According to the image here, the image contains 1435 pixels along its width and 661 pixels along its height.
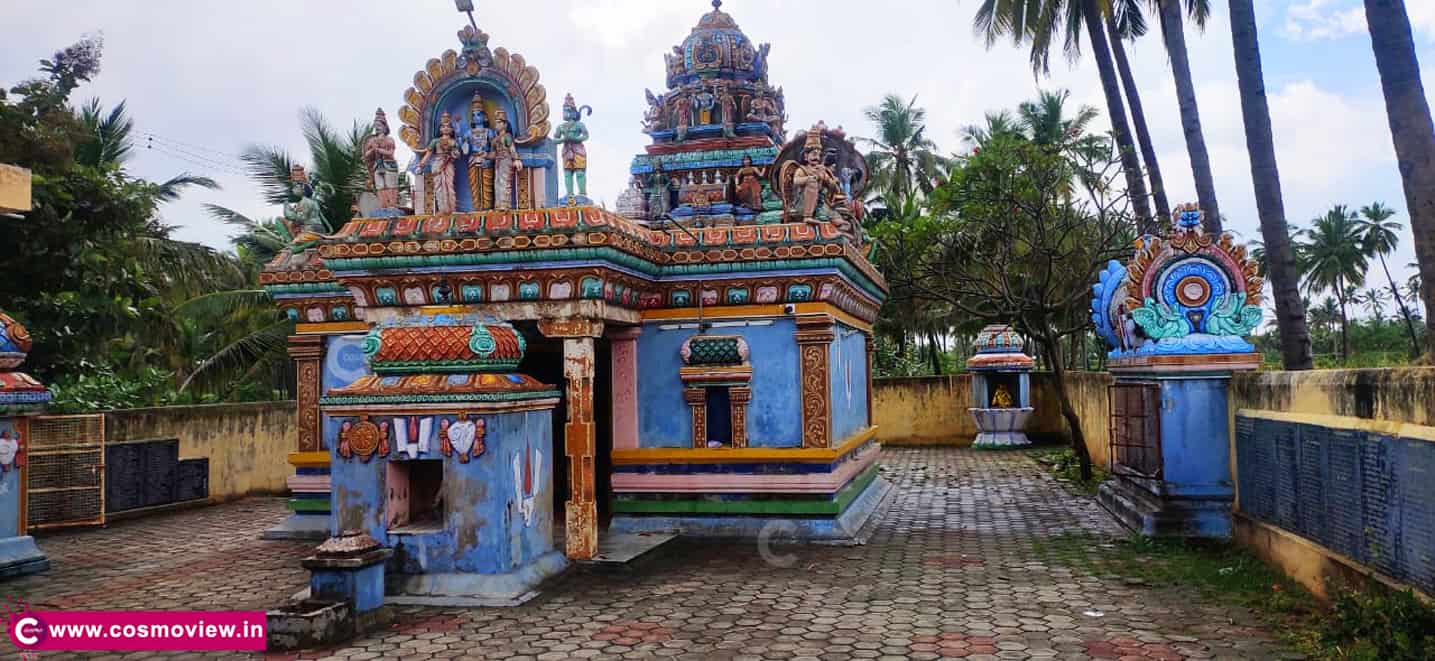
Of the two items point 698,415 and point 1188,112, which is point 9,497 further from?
point 1188,112

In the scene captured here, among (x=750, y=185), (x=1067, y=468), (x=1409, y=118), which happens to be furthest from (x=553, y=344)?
(x=1067, y=468)

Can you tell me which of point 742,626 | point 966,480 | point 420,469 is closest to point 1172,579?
point 742,626

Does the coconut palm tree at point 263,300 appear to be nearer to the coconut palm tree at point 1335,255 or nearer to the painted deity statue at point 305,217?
the painted deity statue at point 305,217

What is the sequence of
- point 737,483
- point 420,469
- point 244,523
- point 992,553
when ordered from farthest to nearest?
point 244,523 → point 737,483 → point 992,553 → point 420,469

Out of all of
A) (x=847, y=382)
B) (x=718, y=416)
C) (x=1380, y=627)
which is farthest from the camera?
(x=847, y=382)

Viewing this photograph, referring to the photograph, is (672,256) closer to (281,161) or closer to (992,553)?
(992,553)

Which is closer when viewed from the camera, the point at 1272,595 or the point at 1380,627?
the point at 1380,627

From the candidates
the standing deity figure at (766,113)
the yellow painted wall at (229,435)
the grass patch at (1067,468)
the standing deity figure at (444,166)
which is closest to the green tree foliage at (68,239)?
the yellow painted wall at (229,435)

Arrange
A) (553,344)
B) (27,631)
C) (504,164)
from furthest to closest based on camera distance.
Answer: (553,344) < (504,164) < (27,631)

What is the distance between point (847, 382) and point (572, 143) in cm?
484

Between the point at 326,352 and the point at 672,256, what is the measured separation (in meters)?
4.56

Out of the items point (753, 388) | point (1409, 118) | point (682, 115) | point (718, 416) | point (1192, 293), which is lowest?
point (718, 416)

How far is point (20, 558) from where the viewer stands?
31.8 ft

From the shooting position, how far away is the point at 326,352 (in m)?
12.0
